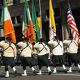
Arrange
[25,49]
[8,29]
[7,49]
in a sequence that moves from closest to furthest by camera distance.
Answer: [7,49], [25,49], [8,29]

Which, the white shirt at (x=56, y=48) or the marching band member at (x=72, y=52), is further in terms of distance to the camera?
the marching band member at (x=72, y=52)

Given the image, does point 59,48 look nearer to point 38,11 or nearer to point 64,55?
point 64,55

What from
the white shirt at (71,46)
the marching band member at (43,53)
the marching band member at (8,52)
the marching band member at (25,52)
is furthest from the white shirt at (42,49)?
the white shirt at (71,46)

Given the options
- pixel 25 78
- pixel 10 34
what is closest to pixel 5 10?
pixel 10 34

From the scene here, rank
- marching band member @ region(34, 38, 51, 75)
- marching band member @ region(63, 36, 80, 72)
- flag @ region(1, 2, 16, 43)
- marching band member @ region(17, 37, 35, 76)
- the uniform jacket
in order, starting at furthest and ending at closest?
marching band member @ region(63, 36, 80, 72) → flag @ region(1, 2, 16, 43) → marching band member @ region(34, 38, 51, 75) → marching band member @ region(17, 37, 35, 76) → the uniform jacket

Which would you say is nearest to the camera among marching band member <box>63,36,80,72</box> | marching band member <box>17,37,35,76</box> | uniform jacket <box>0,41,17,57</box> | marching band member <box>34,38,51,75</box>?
uniform jacket <box>0,41,17,57</box>

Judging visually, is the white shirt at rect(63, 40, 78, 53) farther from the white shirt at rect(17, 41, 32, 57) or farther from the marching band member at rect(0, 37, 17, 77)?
the marching band member at rect(0, 37, 17, 77)

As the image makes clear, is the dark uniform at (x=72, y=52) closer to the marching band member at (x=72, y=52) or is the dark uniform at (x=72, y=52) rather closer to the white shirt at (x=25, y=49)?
the marching band member at (x=72, y=52)

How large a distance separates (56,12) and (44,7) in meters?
1.33

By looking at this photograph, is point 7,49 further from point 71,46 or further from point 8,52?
point 71,46

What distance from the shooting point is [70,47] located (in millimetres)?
22094

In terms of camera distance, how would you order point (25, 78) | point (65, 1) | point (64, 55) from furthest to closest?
point (65, 1) < point (64, 55) < point (25, 78)

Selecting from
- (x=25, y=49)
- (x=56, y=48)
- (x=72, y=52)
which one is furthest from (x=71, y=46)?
(x=25, y=49)

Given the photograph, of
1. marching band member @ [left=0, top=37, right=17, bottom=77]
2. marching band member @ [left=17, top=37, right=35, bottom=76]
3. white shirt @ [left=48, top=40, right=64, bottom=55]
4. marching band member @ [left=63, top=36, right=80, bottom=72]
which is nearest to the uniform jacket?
marching band member @ [left=0, top=37, right=17, bottom=77]
